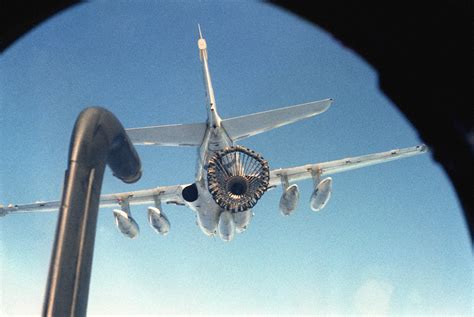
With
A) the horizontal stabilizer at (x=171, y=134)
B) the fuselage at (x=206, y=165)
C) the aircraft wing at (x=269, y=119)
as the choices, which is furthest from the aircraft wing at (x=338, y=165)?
the horizontal stabilizer at (x=171, y=134)

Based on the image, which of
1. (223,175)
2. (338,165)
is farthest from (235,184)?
(338,165)

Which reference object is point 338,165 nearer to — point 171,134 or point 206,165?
point 206,165

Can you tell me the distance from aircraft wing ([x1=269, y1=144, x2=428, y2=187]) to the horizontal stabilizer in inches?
195

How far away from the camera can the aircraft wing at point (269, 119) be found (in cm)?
1198

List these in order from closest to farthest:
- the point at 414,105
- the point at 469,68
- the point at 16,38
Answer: the point at 469,68 < the point at 414,105 < the point at 16,38

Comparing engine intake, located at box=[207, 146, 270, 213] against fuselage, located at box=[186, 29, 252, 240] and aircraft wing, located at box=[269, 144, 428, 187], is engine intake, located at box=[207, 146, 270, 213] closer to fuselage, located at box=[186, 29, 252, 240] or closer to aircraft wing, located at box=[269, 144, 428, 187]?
fuselage, located at box=[186, 29, 252, 240]

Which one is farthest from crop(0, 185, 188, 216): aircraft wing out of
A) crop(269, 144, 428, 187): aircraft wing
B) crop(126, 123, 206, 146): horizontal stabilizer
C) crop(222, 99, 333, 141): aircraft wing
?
crop(222, 99, 333, 141): aircraft wing

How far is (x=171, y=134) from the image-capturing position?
12.4 meters

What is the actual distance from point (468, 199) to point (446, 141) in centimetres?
→ 44

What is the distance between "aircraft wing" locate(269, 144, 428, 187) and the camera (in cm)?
1598

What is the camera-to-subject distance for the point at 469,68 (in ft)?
6.83

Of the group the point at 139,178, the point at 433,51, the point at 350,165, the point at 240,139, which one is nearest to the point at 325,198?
the point at 350,165

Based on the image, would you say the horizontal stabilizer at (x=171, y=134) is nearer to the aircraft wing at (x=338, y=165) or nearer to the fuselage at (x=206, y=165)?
the fuselage at (x=206, y=165)

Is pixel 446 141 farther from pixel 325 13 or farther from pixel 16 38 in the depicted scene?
pixel 16 38
